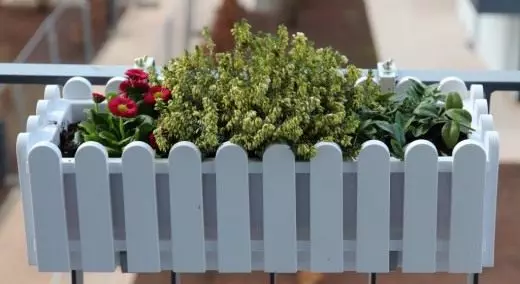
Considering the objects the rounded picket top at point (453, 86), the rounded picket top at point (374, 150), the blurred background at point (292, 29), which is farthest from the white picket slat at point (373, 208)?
the blurred background at point (292, 29)

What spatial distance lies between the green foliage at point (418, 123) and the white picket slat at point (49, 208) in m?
0.32

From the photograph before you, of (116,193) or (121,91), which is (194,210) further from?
(121,91)

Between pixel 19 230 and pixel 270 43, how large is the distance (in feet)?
7.43

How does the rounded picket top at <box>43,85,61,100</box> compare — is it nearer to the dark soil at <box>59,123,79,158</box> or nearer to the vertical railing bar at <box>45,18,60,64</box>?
the dark soil at <box>59,123,79,158</box>

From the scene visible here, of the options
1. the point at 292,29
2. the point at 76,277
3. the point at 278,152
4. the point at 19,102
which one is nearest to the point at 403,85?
the point at 278,152

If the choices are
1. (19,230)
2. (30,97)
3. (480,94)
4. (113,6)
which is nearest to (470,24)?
(113,6)

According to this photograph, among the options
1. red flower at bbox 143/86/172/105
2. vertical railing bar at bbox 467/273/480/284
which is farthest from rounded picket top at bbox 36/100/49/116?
vertical railing bar at bbox 467/273/480/284

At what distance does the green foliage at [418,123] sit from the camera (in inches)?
40.1

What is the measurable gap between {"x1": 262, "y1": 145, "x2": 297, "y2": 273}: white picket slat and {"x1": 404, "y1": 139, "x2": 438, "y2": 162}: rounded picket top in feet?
0.39

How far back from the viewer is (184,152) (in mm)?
979

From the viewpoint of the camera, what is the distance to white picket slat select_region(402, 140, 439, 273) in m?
0.98

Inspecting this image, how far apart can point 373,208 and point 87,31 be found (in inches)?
264

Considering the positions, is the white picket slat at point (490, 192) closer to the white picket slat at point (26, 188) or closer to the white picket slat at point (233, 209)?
the white picket slat at point (233, 209)

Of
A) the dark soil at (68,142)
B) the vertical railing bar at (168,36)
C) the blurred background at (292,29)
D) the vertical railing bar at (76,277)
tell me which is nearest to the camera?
the dark soil at (68,142)
